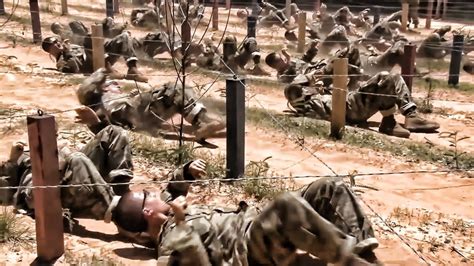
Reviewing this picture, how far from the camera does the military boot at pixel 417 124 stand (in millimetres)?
7047

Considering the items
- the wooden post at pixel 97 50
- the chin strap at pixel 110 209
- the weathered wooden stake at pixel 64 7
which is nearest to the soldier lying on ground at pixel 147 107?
the chin strap at pixel 110 209

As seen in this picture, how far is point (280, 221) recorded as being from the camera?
9.70 feet

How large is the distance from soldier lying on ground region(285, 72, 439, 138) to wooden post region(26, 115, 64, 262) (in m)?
4.06

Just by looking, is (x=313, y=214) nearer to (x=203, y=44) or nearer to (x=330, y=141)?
(x=330, y=141)

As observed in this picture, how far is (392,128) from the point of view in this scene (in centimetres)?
691

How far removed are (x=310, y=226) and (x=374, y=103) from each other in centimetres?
432

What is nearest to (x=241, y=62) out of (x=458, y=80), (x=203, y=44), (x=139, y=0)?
(x=203, y=44)

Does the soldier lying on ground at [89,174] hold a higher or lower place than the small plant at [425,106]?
higher

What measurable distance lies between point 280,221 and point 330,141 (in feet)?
11.8

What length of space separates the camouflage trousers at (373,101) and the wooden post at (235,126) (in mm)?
2231

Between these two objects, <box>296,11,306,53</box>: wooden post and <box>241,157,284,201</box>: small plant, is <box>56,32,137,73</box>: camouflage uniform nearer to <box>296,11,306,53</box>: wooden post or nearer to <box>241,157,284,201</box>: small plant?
<box>296,11,306,53</box>: wooden post

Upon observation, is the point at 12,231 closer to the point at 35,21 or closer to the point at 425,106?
the point at 425,106

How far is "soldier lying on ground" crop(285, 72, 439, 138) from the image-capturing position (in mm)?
6820

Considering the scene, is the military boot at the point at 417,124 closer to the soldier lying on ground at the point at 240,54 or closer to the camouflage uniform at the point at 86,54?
the soldier lying on ground at the point at 240,54
